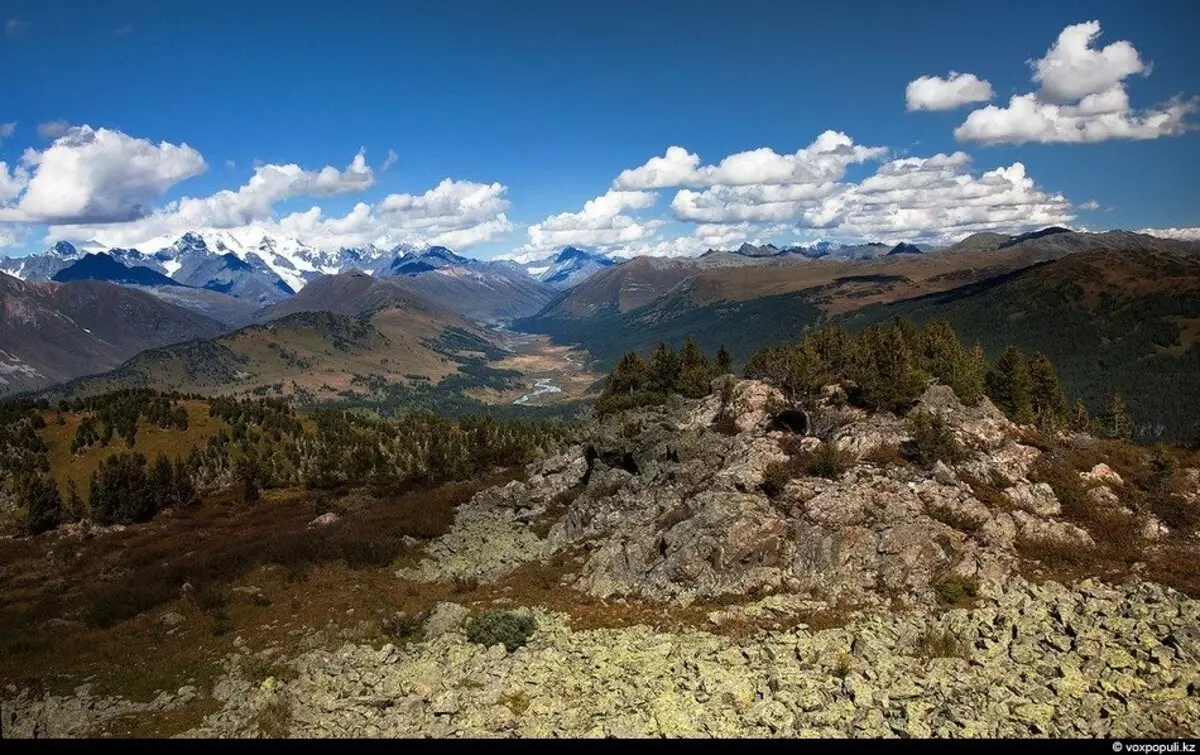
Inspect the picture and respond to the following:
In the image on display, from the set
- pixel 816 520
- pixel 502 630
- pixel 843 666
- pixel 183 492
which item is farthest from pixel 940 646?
pixel 183 492

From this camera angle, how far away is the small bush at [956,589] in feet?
110

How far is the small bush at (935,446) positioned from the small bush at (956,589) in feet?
49.6

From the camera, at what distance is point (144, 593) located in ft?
169

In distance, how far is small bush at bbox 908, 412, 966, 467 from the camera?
49.2 metres

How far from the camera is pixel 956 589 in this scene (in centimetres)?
3378

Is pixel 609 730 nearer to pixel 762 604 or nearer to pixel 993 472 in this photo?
pixel 762 604

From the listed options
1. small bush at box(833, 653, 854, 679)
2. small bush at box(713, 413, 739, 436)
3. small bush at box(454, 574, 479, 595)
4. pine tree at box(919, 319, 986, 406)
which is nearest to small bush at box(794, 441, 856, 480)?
small bush at box(713, 413, 739, 436)

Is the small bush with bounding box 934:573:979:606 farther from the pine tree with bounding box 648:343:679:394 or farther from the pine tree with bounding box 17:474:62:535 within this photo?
the pine tree with bounding box 17:474:62:535

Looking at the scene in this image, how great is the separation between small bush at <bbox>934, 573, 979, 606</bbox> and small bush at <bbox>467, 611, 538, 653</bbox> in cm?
2164

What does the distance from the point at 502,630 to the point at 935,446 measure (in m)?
35.2

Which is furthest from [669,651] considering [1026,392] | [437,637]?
[1026,392]

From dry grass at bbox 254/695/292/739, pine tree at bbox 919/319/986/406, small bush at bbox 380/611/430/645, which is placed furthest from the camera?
pine tree at bbox 919/319/986/406

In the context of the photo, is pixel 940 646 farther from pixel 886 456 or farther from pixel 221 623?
pixel 221 623

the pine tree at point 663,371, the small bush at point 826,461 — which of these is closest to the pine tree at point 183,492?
the pine tree at point 663,371
